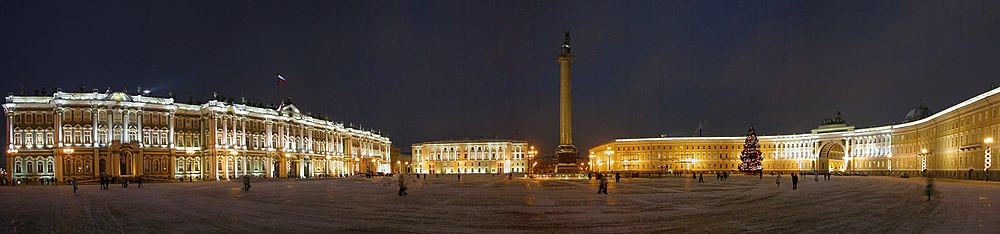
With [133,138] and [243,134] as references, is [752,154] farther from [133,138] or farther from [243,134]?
[133,138]

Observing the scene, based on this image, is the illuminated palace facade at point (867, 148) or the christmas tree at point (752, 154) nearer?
the illuminated palace facade at point (867, 148)

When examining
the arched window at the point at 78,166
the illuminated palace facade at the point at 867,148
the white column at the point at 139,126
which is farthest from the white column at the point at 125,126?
the illuminated palace facade at the point at 867,148

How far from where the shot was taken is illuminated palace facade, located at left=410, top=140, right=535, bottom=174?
16388 centimetres

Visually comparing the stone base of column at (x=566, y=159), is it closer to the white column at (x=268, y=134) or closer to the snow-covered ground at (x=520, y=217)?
the snow-covered ground at (x=520, y=217)

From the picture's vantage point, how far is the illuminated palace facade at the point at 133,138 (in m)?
71.1

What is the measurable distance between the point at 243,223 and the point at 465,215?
21.2 ft

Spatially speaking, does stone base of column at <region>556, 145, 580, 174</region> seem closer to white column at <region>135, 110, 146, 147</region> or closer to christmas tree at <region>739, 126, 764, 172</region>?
christmas tree at <region>739, 126, 764, 172</region>

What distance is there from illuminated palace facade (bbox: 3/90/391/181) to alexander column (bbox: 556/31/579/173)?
42.1 m

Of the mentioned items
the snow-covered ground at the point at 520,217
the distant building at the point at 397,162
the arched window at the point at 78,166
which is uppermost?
the snow-covered ground at the point at 520,217

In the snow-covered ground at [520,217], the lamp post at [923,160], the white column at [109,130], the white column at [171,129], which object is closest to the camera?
the snow-covered ground at [520,217]

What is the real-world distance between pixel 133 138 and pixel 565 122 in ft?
159

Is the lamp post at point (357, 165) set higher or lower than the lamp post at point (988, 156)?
lower

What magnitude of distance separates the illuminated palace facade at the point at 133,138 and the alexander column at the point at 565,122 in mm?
42144

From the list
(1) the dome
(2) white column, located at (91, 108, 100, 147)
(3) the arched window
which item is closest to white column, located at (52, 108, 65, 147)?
(3) the arched window
